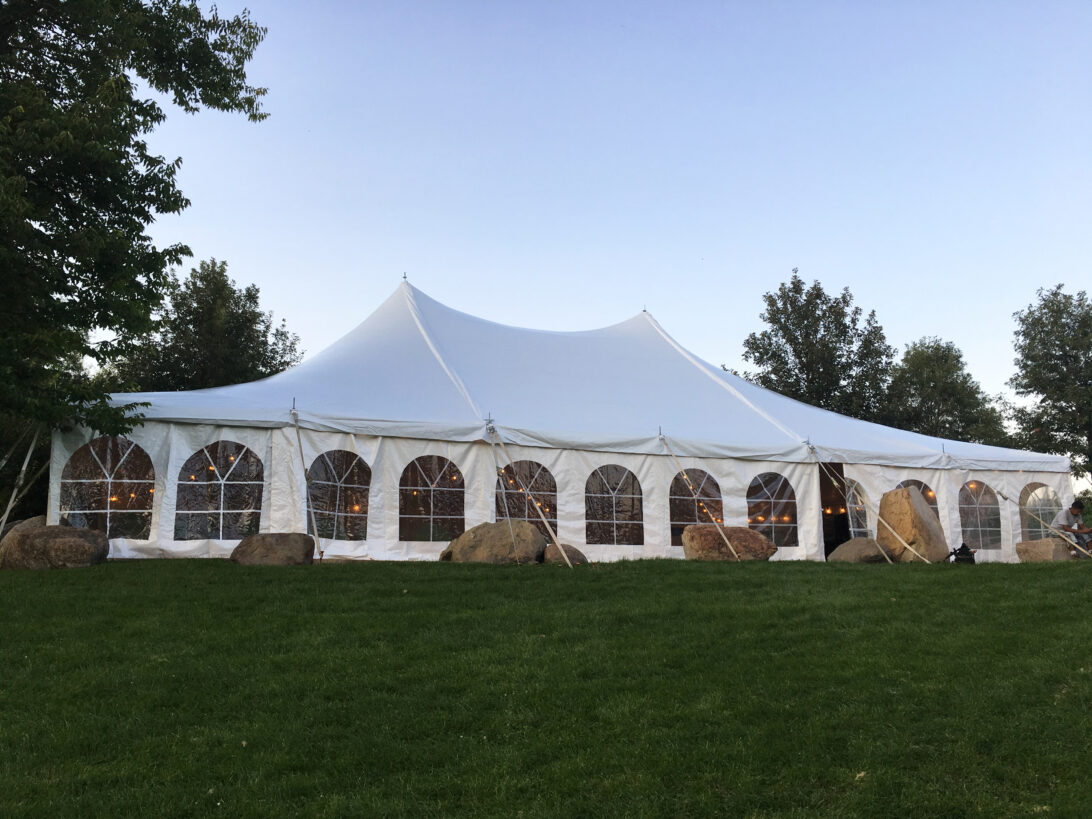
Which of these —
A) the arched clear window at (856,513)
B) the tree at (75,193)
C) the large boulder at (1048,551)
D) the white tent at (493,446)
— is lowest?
the large boulder at (1048,551)

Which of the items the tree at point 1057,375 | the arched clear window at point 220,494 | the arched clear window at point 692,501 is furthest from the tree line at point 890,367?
the arched clear window at point 220,494

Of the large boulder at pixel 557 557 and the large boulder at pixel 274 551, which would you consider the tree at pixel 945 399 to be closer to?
the large boulder at pixel 557 557

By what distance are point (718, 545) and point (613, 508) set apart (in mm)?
2090

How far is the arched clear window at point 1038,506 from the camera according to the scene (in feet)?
53.1

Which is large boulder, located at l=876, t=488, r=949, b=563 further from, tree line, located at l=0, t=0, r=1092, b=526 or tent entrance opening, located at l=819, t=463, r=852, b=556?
tree line, located at l=0, t=0, r=1092, b=526

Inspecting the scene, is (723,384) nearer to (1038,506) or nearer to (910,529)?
(910,529)

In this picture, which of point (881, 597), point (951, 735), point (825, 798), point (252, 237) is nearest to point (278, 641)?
Answer: point (825, 798)

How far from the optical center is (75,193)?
9.95m

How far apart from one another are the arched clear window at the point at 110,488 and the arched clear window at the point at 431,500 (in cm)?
343

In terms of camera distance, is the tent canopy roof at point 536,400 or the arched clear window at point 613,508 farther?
the arched clear window at point 613,508

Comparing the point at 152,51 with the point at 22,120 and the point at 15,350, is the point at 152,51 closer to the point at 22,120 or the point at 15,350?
the point at 22,120

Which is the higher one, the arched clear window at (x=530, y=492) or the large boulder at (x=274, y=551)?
the arched clear window at (x=530, y=492)

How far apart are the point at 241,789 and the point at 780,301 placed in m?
30.4

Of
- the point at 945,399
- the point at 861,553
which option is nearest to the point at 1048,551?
the point at 861,553
